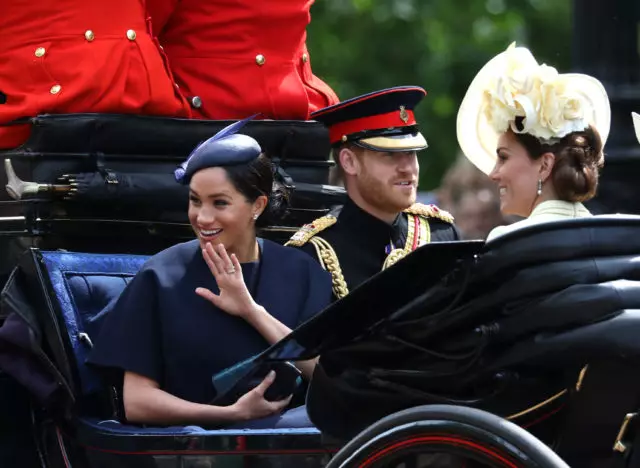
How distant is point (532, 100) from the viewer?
4.09 meters

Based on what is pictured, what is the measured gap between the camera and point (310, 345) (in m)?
3.66

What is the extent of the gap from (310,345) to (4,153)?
158cm

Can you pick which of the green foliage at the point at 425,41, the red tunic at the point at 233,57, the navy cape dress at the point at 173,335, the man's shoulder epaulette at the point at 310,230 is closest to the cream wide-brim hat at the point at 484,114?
the man's shoulder epaulette at the point at 310,230

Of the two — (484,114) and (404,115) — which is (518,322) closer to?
(484,114)

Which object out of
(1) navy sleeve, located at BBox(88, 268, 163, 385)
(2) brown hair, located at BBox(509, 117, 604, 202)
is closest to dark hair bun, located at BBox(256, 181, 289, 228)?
(1) navy sleeve, located at BBox(88, 268, 163, 385)

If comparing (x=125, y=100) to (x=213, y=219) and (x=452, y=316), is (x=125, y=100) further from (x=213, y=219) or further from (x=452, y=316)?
(x=452, y=316)

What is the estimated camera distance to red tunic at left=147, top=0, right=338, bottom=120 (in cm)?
530

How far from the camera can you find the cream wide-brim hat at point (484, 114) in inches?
165

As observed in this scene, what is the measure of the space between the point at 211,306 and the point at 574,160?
1036 millimetres

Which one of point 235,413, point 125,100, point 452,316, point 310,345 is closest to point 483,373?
point 452,316

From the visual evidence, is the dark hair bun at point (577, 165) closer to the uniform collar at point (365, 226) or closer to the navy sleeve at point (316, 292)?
the navy sleeve at point (316, 292)

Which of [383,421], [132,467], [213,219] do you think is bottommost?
[132,467]

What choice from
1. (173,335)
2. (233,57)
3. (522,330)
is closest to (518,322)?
(522,330)

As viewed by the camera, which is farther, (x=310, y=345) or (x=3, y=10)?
(x=3, y=10)
